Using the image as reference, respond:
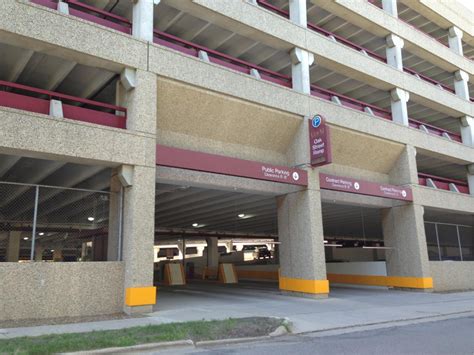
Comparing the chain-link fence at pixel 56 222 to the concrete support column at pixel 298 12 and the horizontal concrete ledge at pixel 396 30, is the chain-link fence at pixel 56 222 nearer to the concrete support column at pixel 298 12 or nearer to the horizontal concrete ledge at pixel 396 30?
the concrete support column at pixel 298 12

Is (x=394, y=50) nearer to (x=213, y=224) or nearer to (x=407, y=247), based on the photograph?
(x=407, y=247)

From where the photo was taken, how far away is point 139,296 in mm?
11547

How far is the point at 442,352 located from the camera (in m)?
7.39

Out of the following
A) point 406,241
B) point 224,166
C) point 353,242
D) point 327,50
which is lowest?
point 406,241

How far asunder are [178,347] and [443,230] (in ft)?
97.3

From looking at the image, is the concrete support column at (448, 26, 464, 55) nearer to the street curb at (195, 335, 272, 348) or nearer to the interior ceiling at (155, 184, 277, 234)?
the interior ceiling at (155, 184, 277, 234)

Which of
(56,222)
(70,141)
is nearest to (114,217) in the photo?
(70,141)

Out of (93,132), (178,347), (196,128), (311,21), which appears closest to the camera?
(178,347)

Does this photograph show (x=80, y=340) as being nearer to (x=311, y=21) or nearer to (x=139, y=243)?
(x=139, y=243)

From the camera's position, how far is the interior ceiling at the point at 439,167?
25894mm

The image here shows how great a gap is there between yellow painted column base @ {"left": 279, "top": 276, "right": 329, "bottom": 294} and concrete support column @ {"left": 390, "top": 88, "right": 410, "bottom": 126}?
9.84 meters

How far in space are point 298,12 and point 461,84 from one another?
13.9 metres

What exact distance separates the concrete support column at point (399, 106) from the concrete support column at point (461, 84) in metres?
6.75

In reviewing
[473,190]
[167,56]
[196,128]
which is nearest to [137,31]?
[167,56]
